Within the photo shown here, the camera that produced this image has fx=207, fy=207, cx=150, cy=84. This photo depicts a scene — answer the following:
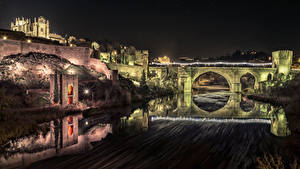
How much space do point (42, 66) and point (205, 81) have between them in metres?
74.8

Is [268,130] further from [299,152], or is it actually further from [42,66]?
[42,66]

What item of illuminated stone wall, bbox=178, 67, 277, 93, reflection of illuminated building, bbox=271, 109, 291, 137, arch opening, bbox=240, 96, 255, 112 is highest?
illuminated stone wall, bbox=178, 67, 277, 93

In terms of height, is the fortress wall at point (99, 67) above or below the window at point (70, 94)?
above

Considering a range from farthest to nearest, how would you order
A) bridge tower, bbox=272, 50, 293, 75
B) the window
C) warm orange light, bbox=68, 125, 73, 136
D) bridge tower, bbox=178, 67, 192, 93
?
bridge tower, bbox=178, 67, 192, 93 → bridge tower, bbox=272, 50, 293, 75 → the window → warm orange light, bbox=68, 125, 73, 136

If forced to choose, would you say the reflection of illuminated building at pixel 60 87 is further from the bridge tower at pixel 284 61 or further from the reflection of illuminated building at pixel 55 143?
the bridge tower at pixel 284 61

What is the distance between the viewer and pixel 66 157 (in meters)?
9.06

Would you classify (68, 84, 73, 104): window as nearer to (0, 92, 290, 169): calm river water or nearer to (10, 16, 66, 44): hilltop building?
(0, 92, 290, 169): calm river water

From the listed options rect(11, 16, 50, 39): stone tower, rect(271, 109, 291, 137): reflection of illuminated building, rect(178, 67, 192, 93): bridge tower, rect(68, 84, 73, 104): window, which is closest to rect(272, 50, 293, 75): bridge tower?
rect(178, 67, 192, 93): bridge tower

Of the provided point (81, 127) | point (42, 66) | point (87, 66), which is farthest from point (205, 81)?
point (81, 127)

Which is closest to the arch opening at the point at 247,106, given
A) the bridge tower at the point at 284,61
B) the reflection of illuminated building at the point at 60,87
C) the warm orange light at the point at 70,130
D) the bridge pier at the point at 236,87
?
the warm orange light at the point at 70,130

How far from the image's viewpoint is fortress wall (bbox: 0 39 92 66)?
1004 inches

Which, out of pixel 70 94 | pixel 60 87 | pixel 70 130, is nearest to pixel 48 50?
pixel 70 94

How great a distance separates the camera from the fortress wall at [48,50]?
83.7 ft

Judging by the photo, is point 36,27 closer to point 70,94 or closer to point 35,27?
point 35,27
